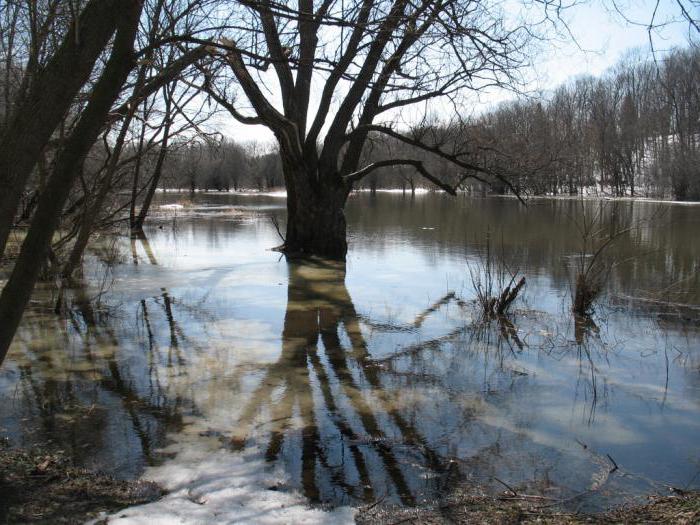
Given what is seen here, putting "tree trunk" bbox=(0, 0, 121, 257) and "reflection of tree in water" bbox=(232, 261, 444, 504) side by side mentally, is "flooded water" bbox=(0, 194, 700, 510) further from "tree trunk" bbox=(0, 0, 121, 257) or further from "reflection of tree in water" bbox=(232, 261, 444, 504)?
"tree trunk" bbox=(0, 0, 121, 257)

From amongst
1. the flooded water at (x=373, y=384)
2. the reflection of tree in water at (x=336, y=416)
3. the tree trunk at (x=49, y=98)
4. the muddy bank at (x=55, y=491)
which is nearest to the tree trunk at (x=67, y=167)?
the tree trunk at (x=49, y=98)

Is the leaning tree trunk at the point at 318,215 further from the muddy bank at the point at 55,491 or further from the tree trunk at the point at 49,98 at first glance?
the tree trunk at the point at 49,98

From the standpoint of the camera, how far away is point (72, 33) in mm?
→ 3066

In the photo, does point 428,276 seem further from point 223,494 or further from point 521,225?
point 521,225

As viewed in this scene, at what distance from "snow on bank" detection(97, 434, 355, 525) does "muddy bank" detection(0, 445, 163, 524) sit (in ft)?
0.47

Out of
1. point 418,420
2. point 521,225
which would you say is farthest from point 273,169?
point 418,420

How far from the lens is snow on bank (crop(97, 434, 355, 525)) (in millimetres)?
3428

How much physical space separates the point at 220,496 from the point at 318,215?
1260 cm

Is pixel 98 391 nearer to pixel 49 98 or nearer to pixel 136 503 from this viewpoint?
pixel 136 503

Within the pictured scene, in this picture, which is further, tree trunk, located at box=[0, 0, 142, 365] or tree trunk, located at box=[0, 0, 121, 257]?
tree trunk, located at box=[0, 0, 142, 365]

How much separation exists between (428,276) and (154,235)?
12823 millimetres

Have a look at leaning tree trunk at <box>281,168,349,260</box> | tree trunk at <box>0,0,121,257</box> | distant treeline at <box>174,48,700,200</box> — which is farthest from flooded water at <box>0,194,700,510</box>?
distant treeline at <box>174,48,700,200</box>

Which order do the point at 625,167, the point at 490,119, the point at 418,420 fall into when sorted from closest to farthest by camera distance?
the point at 418,420 → the point at 490,119 → the point at 625,167

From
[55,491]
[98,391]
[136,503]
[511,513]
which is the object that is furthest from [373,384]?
[55,491]
